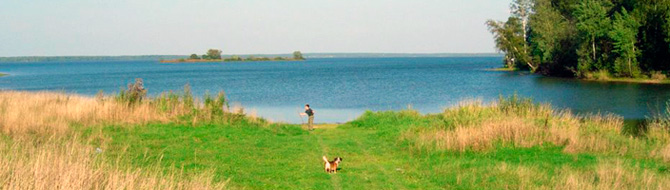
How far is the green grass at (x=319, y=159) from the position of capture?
36.9 feet

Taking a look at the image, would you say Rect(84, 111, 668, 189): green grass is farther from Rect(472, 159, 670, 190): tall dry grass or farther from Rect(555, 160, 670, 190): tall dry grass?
Rect(555, 160, 670, 190): tall dry grass

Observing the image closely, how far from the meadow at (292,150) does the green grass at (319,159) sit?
3 cm

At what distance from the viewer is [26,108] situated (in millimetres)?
19250

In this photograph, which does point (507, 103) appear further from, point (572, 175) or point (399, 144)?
point (572, 175)

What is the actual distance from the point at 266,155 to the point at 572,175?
263 inches

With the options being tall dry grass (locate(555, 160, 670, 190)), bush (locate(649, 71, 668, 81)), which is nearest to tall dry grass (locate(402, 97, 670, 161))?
tall dry grass (locate(555, 160, 670, 190))

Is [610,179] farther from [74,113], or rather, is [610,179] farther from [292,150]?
[74,113]

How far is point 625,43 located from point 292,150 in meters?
43.5

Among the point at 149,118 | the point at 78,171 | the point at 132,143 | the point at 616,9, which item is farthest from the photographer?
the point at 616,9

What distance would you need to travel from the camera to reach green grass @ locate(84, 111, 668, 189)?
1126 centimetres

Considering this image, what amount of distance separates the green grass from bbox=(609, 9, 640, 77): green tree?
38.5m

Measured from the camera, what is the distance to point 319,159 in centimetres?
1395

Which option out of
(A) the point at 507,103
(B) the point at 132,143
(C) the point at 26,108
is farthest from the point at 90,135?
(A) the point at 507,103

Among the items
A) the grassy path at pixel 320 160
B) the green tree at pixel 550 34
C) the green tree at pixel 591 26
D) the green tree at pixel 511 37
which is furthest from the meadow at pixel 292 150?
the green tree at pixel 511 37
